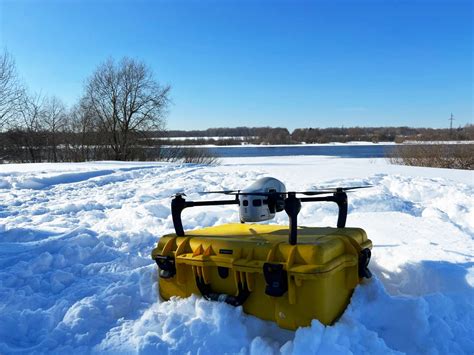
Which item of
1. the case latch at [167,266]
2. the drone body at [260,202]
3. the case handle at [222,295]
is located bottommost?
the case handle at [222,295]

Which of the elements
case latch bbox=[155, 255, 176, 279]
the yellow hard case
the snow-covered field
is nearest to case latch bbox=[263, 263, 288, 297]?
the yellow hard case

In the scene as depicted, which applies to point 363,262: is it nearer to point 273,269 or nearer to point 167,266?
point 273,269

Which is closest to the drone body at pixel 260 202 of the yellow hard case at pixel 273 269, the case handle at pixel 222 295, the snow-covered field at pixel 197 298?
the yellow hard case at pixel 273 269

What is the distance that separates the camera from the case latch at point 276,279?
8.45 ft

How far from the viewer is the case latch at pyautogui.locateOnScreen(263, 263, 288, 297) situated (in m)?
2.58

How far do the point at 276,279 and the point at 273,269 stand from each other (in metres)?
0.06

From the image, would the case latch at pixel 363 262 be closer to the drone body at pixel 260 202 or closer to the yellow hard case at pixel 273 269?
the yellow hard case at pixel 273 269

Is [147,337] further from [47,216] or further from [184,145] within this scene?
[184,145]

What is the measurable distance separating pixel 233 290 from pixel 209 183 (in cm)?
788

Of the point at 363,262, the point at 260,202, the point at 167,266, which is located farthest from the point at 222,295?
the point at 363,262

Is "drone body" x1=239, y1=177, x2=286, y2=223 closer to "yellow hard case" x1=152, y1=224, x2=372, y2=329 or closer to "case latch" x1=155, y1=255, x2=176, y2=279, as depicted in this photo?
"yellow hard case" x1=152, y1=224, x2=372, y2=329

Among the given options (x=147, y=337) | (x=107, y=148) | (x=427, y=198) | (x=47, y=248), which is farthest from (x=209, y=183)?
(x=107, y=148)

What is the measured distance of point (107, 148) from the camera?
127 feet

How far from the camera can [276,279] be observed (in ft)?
8.48
